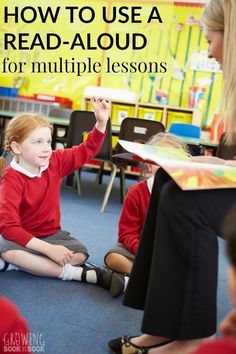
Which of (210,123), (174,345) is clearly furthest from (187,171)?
(210,123)

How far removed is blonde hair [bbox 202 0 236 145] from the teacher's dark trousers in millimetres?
204

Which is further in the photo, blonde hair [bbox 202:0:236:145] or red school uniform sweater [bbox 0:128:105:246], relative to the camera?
red school uniform sweater [bbox 0:128:105:246]

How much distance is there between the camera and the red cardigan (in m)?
0.65

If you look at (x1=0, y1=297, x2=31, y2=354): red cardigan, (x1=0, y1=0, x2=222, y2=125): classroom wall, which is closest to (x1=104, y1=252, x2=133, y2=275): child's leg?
(x1=0, y1=297, x2=31, y2=354): red cardigan

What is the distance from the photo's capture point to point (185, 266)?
1.02 m

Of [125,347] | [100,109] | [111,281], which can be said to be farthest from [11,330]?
[100,109]

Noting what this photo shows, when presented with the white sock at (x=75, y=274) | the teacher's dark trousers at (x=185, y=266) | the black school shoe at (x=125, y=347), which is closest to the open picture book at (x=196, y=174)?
the teacher's dark trousers at (x=185, y=266)

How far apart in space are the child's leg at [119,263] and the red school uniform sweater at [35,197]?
294 mm

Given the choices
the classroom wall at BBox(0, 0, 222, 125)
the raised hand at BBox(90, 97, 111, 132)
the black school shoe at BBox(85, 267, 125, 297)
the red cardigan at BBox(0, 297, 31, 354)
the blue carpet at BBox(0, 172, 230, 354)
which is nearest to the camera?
the red cardigan at BBox(0, 297, 31, 354)

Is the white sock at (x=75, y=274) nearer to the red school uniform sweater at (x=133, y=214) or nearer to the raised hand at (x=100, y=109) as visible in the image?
the red school uniform sweater at (x=133, y=214)

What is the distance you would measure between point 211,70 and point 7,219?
4210 millimetres

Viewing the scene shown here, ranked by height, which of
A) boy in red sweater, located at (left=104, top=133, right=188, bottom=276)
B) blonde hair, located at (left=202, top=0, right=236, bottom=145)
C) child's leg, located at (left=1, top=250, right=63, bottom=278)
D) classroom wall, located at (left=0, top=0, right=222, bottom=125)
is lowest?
child's leg, located at (left=1, top=250, right=63, bottom=278)

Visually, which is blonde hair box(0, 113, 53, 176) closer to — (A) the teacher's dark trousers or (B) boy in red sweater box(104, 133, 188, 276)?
(B) boy in red sweater box(104, 133, 188, 276)

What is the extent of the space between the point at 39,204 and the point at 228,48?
3.41 ft
